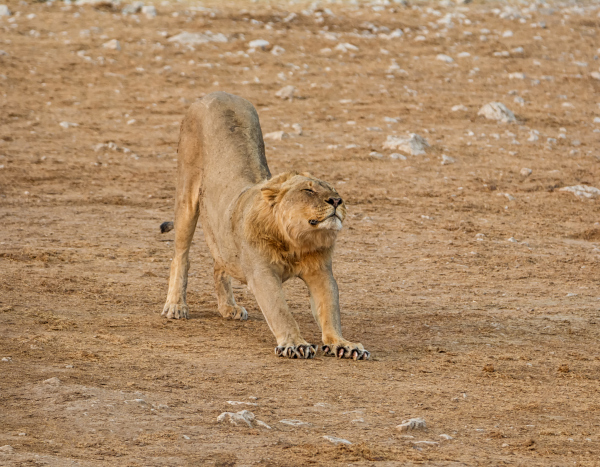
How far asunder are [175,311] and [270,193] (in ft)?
4.98

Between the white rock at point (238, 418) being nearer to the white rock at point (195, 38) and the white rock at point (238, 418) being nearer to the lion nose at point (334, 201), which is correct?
the lion nose at point (334, 201)

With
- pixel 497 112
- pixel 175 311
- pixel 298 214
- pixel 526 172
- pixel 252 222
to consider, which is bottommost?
pixel 526 172

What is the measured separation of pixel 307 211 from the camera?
6336 millimetres

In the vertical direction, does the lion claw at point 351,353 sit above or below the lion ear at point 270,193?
below

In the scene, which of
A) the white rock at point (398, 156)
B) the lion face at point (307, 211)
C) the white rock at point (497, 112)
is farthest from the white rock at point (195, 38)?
the lion face at point (307, 211)

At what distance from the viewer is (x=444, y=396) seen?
5652mm

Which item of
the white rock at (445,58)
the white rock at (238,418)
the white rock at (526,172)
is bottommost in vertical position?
the white rock at (526,172)

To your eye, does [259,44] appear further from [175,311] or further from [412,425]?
[412,425]

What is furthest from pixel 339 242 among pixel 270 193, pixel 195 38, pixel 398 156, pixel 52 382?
pixel 195 38

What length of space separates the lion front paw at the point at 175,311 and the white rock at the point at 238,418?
273 cm

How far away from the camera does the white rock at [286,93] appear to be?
1611cm

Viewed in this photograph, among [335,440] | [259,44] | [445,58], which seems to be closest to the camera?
[335,440]

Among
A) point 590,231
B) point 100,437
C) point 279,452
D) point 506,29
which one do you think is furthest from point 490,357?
point 506,29

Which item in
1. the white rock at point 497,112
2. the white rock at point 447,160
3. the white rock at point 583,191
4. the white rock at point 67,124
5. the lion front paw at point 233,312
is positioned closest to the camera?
the lion front paw at point 233,312
